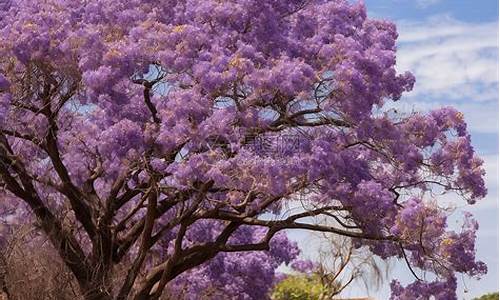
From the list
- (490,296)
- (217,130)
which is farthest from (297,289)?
(217,130)

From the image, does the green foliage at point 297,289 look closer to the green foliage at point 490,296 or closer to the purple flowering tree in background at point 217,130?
the purple flowering tree in background at point 217,130

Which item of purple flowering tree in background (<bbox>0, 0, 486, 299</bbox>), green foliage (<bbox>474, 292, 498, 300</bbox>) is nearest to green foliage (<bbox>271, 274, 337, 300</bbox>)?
purple flowering tree in background (<bbox>0, 0, 486, 299</bbox>)

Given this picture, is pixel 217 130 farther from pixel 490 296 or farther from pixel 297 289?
pixel 490 296

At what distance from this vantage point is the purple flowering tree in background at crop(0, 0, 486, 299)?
49.6ft

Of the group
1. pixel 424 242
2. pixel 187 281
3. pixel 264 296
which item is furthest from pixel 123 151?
pixel 264 296

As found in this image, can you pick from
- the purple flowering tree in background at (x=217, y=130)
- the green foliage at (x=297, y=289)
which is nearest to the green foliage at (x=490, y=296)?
the green foliage at (x=297, y=289)

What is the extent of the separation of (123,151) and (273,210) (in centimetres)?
364

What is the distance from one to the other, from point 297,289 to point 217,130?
64.5 ft

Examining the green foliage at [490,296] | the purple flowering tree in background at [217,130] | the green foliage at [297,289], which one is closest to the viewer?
the purple flowering tree in background at [217,130]

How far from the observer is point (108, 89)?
15305 mm

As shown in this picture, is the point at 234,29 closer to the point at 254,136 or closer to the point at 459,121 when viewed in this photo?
the point at 254,136

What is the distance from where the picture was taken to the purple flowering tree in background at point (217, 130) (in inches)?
595

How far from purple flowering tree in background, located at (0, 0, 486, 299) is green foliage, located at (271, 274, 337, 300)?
13.0 meters

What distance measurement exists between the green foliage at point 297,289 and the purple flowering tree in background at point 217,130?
12970 millimetres
